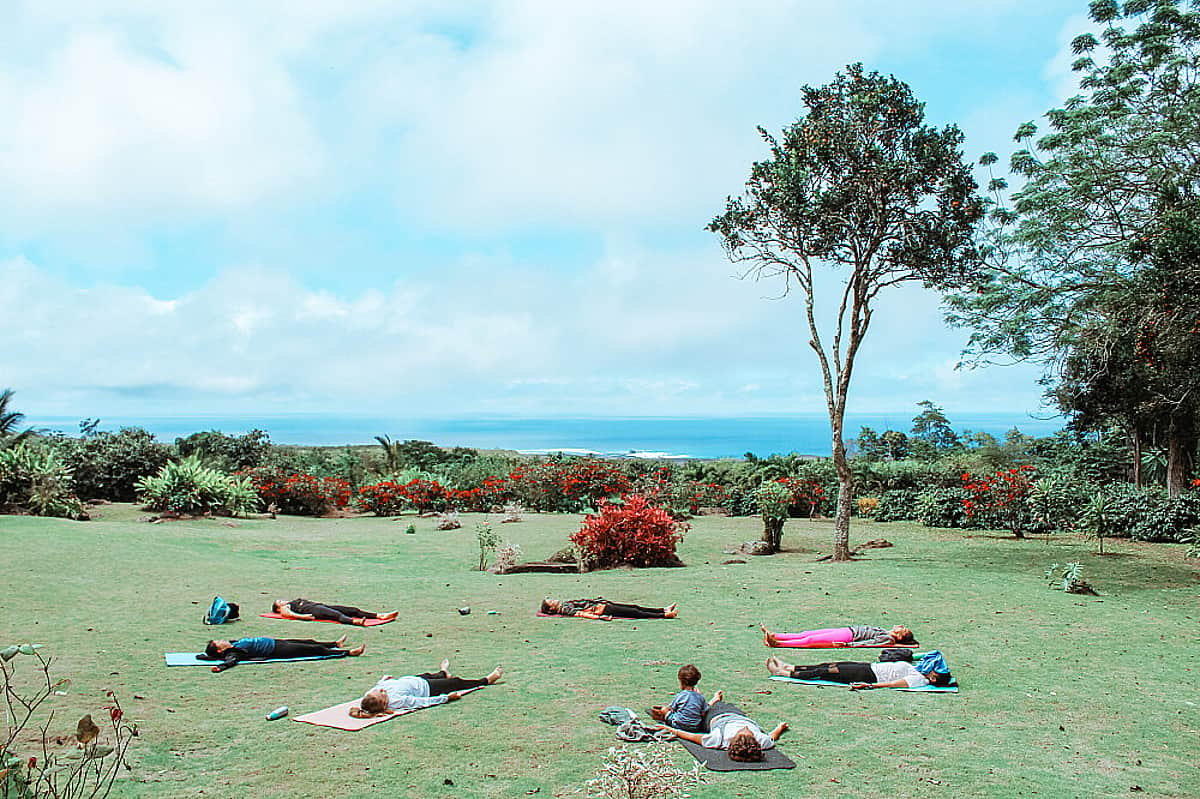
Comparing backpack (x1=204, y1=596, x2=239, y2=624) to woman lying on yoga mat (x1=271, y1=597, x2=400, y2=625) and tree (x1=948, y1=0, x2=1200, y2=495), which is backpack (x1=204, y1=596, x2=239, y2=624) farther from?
tree (x1=948, y1=0, x2=1200, y2=495)

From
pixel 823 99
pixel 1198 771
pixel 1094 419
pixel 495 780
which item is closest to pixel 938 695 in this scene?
pixel 1198 771

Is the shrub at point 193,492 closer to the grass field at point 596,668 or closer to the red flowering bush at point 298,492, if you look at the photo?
the red flowering bush at point 298,492

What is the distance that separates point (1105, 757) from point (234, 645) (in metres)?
5.68

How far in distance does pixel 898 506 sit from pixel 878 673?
47.0ft

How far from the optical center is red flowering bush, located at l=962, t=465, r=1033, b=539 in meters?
15.5

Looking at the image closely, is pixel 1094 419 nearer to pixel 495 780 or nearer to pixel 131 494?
pixel 495 780

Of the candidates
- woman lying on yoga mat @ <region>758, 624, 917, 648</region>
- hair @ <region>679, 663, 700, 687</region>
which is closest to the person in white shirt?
woman lying on yoga mat @ <region>758, 624, 917, 648</region>

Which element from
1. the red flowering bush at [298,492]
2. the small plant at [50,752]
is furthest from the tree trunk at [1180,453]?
the small plant at [50,752]

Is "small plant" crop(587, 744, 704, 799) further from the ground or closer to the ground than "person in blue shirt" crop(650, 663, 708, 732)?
further from the ground

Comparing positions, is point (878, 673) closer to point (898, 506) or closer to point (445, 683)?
point (445, 683)

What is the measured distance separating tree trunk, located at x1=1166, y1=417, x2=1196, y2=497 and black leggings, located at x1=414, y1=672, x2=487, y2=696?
54.0ft

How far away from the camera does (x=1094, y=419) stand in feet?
62.1

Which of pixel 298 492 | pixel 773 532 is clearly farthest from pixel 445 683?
pixel 298 492

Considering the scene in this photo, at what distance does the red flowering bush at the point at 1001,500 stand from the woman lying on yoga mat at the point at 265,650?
43.1 ft
